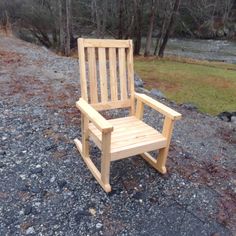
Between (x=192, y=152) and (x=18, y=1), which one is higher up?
(x=18, y=1)

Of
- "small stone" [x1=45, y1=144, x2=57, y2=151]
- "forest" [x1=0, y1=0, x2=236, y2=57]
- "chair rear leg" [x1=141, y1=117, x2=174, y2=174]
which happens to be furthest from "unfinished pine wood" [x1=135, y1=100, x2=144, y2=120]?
"forest" [x1=0, y1=0, x2=236, y2=57]

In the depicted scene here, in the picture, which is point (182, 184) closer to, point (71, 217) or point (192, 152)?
point (192, 152)

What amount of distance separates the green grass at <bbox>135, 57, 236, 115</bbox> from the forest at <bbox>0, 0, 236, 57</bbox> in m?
3.22

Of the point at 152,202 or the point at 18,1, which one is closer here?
the point at 152,202

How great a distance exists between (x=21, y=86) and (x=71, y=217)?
320 centimetres

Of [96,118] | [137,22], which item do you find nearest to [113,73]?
[96,118]

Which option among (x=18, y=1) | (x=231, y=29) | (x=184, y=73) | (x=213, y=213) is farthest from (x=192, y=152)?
(x=231, y=29)

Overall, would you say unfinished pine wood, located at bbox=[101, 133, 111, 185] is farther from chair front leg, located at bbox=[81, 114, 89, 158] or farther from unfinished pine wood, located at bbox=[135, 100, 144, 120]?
unfinished pine wood, located at bbox=[135, 100, 144, 120]

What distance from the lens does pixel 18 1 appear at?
1268cm

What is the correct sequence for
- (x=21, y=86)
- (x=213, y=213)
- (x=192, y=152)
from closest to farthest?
1. (x=213, y=213)
2. (x=192, y=152)
3. (x=21, y=86)

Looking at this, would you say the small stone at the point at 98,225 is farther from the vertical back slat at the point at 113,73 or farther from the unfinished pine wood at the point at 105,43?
the unfinished pine wood at the point at 105,43

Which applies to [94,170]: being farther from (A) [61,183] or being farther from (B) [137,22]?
(B) [137,22]

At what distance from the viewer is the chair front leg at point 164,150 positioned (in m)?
2.36

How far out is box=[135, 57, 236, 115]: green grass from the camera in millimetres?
5617
